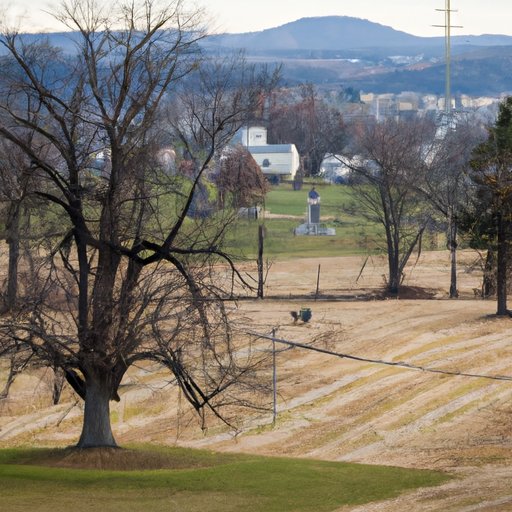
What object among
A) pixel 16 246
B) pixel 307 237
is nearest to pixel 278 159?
pixel 307 237

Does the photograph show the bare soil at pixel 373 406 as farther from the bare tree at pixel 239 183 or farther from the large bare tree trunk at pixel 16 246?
the bare tree at pixel 239 183

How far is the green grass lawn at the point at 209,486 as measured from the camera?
20141 millimetres

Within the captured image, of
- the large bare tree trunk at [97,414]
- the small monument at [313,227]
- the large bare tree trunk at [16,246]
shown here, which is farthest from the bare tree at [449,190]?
the large bare tree trunk at [97,414]

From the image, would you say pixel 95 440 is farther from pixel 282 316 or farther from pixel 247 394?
pixel 282 316

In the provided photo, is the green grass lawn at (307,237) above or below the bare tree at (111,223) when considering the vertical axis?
below

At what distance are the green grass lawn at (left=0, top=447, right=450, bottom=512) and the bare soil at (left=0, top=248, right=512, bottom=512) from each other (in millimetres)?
1042

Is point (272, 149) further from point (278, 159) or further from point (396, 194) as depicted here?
point (396, 194)

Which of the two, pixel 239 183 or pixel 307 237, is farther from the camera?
pixel 307 237

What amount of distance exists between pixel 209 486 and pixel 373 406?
13.2m

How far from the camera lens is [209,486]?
21.7 metres

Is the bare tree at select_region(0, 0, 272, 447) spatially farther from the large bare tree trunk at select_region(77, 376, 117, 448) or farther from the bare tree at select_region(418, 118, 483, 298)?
the bare tree at select_region(418, 118, 483, 298)

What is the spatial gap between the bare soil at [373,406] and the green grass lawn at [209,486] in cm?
104

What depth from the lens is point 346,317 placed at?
49.9 m

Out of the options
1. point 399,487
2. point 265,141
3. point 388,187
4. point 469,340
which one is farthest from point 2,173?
point 265,141
